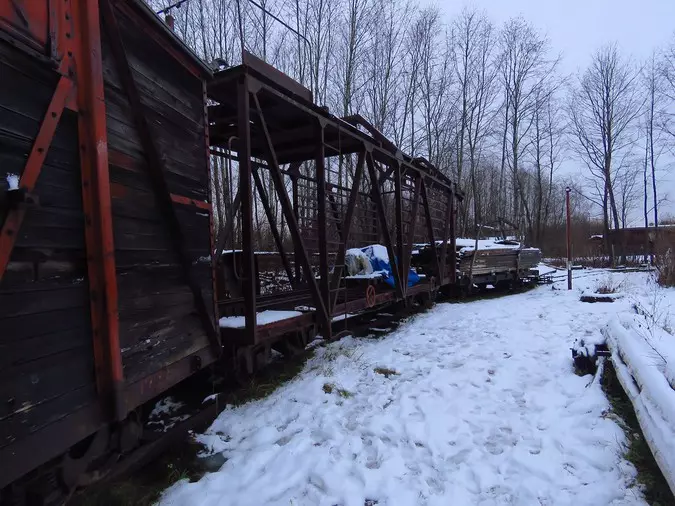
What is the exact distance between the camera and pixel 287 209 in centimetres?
450

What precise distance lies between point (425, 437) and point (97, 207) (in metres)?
2.94

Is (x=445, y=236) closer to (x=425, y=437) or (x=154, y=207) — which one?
(x=425, y=437)

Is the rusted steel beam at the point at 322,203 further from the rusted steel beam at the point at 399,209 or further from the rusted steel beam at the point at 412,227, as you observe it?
the rusted steel beam at the point at 412,227

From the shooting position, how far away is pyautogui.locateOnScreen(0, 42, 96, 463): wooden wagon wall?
1658 millimetres

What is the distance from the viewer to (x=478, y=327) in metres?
7.25

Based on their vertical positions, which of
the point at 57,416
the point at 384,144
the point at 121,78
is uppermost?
the point at 384,144

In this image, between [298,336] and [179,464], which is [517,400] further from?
[179,464]

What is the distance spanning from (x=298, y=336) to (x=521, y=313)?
5.42m

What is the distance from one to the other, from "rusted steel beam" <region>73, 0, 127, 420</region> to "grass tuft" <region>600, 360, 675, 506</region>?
319 centimetres

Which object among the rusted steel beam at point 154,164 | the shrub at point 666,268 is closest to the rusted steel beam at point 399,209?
the rusted steel beam at point 154,164

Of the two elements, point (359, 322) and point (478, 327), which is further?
point (359, 322)

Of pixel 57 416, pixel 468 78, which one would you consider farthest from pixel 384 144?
pixel 468 78

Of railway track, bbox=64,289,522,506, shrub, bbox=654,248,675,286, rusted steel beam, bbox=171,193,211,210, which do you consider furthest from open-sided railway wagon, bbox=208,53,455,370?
shrub, bbox=654,248,675,286

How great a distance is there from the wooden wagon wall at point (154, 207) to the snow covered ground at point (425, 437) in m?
1.00
